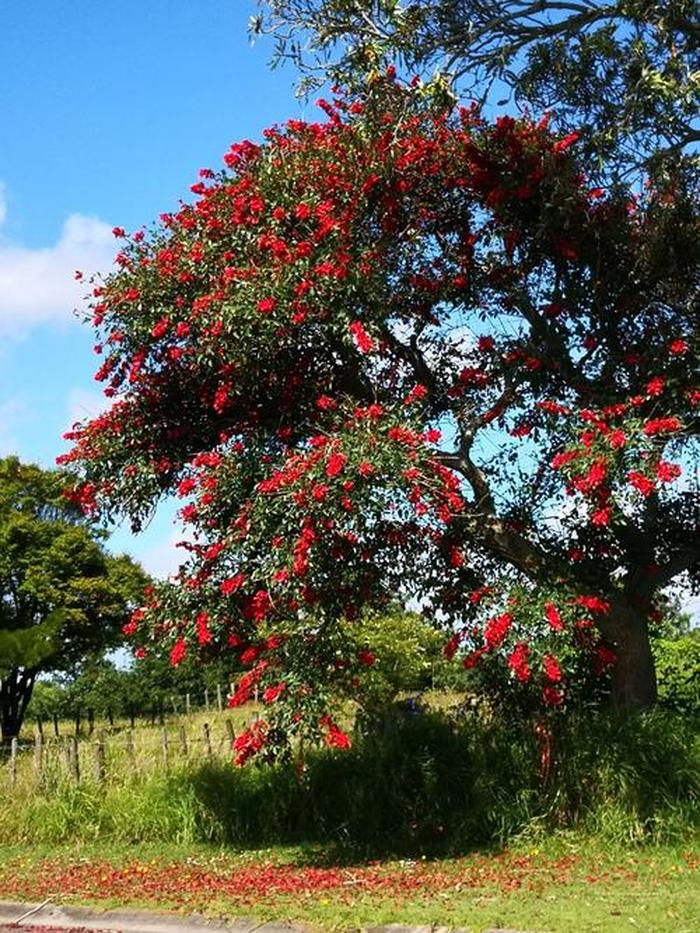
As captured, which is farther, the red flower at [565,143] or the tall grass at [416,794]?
the red flower at [565,143]

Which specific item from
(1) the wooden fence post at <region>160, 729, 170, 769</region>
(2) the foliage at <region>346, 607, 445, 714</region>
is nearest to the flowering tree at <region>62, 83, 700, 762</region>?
(1) the wooden fence post at <region>160, 729, 170, 769</region>

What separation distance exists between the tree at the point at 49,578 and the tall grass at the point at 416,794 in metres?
19.5

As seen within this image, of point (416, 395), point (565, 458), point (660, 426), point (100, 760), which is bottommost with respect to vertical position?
point (100, 760)

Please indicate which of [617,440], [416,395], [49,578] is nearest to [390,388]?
[416,395]

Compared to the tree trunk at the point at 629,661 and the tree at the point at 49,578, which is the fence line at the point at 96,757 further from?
the tree at the point at 49,578

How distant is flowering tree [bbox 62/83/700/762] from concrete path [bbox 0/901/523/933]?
1.54 m

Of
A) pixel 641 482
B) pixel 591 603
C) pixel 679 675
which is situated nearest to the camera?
pixel 641 482

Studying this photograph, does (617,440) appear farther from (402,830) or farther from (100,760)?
(100,760)

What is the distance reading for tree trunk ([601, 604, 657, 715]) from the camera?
980 centimetres

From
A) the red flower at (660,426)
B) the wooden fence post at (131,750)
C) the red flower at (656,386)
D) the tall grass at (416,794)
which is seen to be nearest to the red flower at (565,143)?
the red flower at (656,386)

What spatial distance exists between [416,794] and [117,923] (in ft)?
11.2

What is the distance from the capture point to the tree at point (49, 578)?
102ft

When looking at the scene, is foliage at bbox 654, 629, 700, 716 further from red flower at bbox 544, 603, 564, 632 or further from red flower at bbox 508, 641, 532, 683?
red flower at bbox 508, 641, 532, 683

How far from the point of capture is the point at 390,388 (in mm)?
10609
